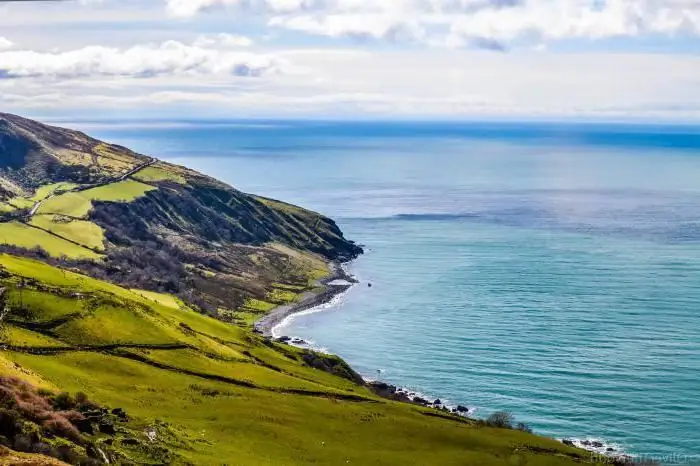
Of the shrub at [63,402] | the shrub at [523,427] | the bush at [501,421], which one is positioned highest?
the shrub at [63,402]

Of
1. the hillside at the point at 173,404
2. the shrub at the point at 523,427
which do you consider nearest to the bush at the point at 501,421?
the shrub at the point at 523,427

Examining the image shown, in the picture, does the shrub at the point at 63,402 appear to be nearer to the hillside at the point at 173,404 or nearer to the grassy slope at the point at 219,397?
the hillside at the point at 173,404

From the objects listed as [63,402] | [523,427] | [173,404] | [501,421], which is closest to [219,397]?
[173,404]

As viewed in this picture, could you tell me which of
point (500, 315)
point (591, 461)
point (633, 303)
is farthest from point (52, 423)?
point (633, 303)

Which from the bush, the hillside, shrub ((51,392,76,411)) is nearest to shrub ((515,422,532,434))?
the bush

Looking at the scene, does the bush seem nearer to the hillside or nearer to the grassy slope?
the hillside

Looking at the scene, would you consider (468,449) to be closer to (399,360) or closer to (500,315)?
(399,360)

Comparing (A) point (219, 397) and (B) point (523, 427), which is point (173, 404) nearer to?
(A) point (219, 397)
